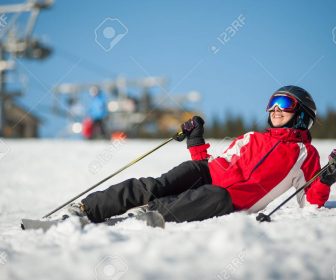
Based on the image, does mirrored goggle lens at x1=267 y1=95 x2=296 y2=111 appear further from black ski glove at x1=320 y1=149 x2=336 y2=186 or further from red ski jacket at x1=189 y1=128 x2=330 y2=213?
black ski glove at x1=320 y1=149 x2=336 y2=186

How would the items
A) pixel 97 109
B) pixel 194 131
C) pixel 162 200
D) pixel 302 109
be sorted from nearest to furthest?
pixel 162 200
pixel 302 109
pixel 194 131
pixel 97 109

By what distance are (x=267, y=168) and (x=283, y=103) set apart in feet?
1.91

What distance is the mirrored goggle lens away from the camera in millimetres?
3545

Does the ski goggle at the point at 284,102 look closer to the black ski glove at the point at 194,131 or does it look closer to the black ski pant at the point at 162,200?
the black ski glove at the point at 194,131

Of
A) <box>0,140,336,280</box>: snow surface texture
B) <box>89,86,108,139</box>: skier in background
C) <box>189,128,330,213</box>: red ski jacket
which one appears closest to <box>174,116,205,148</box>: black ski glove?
<box>189,128,330,213</box>: red ski jacket

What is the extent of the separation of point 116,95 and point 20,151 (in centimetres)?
4341

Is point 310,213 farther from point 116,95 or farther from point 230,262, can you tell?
point 116,95

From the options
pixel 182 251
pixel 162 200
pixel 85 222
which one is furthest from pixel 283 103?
pixel 182 251

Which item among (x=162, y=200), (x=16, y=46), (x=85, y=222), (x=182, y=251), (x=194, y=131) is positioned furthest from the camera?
(x=16, y=46)

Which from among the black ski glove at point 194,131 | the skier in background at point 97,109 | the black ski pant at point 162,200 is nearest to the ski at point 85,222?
the black ski pant at point 162,200

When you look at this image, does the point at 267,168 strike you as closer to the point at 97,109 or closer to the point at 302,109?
the point at 302,109

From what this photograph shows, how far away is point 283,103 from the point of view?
3.57 meters

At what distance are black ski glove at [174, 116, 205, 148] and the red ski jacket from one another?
14.0 inches

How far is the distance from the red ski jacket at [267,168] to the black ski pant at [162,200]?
16 centimetres
